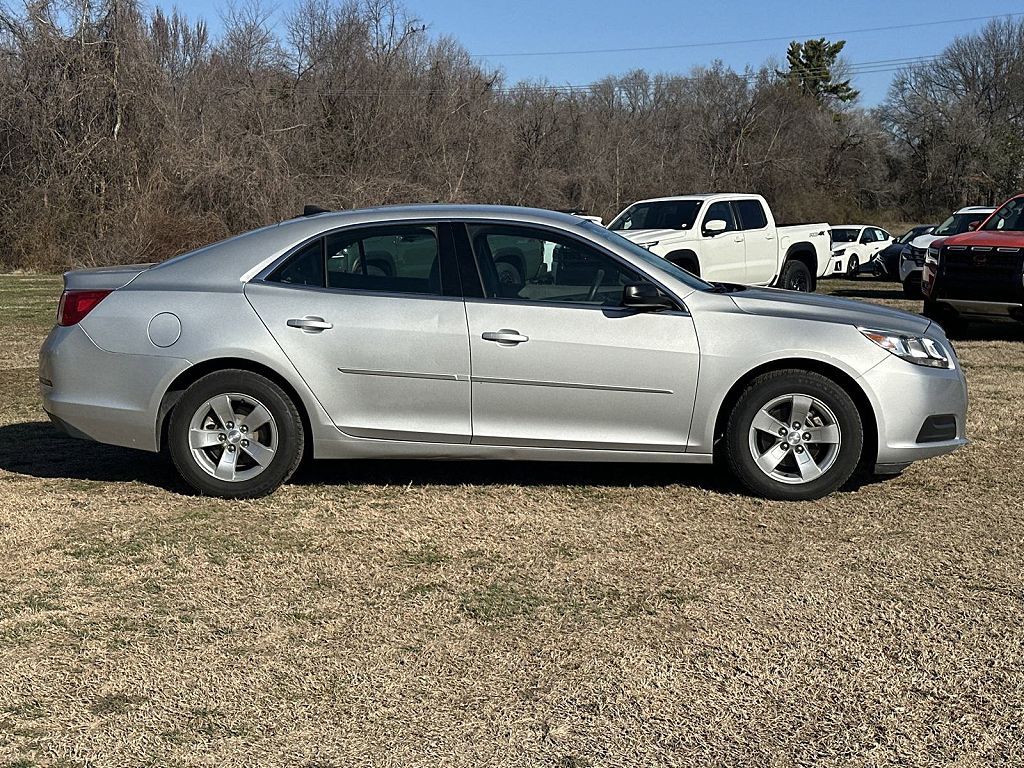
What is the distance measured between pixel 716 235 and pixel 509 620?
13.9m

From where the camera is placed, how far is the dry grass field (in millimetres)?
3680

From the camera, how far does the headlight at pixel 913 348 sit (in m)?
6.39

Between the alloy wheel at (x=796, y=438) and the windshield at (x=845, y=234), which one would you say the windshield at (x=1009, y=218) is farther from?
the windshield at (x=845, y=234)

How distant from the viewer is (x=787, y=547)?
563 cm

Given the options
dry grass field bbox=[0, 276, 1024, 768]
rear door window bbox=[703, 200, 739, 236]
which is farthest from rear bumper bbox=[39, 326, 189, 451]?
rear door window bbox=[703, 200, 739, 236]

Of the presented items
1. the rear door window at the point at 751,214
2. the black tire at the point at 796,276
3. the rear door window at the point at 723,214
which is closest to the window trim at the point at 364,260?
the rear door window at the point at 723,214

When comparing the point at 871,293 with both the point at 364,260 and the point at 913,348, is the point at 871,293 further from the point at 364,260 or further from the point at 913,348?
the point at 364,260

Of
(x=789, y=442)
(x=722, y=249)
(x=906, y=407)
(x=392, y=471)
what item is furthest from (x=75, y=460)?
(x=722, y=249)

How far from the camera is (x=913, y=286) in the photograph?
74.3ft

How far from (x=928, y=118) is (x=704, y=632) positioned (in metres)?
69.9

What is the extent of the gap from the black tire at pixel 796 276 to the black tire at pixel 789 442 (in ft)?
45.3

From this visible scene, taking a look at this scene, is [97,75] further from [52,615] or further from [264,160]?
[52,615]

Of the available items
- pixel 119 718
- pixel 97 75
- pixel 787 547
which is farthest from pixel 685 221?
pixel 97 75

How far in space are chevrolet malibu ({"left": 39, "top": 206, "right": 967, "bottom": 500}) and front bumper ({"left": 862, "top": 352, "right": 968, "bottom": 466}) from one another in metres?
0.01
